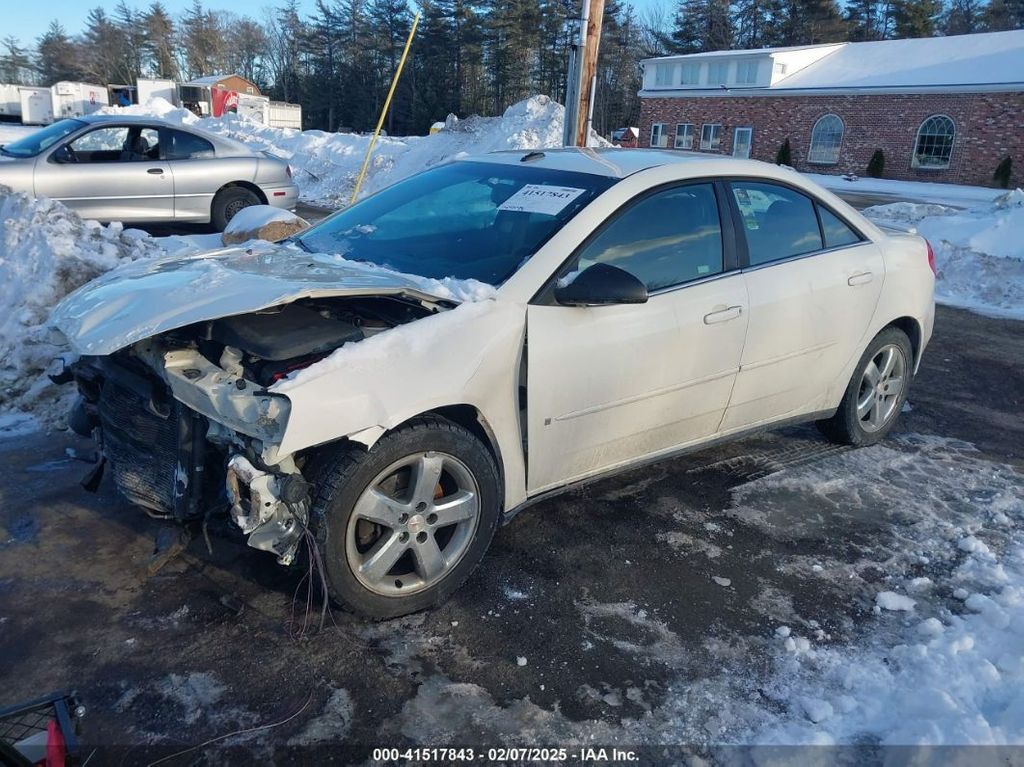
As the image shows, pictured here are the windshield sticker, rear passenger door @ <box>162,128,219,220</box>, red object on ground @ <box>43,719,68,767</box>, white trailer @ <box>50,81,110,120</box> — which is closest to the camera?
red object on ground @ <box>43,719,68,767</box>

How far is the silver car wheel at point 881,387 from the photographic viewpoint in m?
4.77

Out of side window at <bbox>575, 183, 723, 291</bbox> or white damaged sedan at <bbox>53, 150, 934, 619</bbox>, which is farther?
side window at <bbox>575, 183, 723, 291</bbox>

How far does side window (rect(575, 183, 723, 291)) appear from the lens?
3475mm

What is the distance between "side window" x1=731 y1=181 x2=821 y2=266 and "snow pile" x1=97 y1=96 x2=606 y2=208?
48.0ft

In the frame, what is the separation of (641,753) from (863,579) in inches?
61.6

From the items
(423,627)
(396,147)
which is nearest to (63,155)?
(423,627)

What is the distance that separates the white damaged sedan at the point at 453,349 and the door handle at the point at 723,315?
0.02 metres

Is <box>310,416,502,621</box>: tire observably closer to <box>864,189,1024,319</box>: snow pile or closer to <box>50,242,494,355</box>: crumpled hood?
<box>50,242,494,355</box>: crumpled hood

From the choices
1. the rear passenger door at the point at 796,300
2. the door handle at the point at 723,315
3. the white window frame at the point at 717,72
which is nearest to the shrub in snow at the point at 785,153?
the white window frame at the point at 717,72

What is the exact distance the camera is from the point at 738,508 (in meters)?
4.08

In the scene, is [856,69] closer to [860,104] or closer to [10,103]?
[860,104]

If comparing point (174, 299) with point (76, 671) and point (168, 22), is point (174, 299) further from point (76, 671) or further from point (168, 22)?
point (168, 22)

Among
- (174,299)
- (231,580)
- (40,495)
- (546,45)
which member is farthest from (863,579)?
(546,45)

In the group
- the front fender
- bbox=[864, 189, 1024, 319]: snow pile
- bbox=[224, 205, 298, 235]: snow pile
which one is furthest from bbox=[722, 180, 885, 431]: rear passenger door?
bbox=[864, 189, 1024, 319]: snow pile
